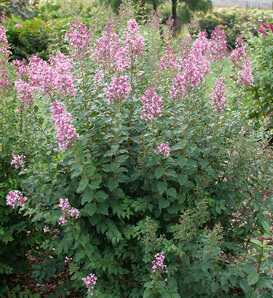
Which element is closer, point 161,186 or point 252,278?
point 252,278

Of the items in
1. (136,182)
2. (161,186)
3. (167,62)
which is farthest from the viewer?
(167,62)

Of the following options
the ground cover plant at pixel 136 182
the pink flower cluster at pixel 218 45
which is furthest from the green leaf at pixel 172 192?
the pink flower cluster at pixel 218 45

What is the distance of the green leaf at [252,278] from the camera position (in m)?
2.38

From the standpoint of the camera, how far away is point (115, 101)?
8.00ft

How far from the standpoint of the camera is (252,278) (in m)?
2.41

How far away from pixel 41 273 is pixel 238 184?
1.58 metres

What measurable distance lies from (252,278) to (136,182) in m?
0.97

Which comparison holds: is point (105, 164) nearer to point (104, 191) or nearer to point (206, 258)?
point (104, 191)

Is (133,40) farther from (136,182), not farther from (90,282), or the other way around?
(90,282)

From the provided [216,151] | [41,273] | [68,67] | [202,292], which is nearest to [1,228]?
[41,273]

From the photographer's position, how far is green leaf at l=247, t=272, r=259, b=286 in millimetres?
2384

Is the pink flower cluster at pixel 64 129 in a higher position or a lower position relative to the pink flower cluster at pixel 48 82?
lower

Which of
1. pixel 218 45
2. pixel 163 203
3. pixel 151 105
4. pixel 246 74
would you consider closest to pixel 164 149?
pixel 151 105

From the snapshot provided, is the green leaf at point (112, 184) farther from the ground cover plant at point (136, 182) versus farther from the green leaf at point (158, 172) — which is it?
the green leaf at point (158, 172)
